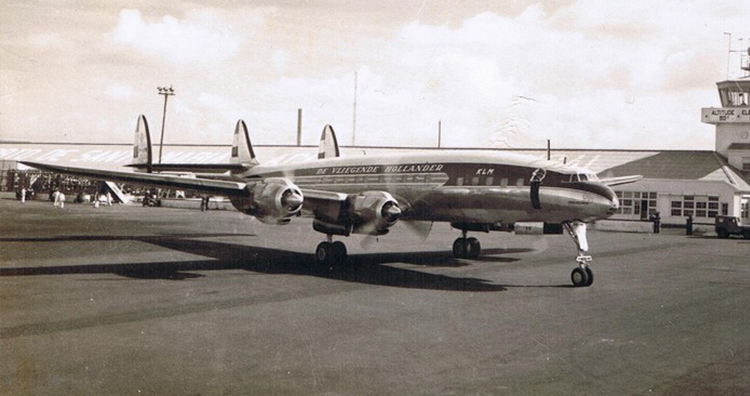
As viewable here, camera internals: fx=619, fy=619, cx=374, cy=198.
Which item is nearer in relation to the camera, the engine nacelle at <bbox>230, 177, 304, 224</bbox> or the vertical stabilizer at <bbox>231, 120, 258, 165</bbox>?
the engine nacelle at <bbox>230, 177, 304, 224</bbox>

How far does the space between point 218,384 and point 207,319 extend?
12.1 feet

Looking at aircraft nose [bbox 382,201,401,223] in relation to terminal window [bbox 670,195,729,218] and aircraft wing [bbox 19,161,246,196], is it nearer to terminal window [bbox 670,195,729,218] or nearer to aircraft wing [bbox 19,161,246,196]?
aircraft wing [bbox 19,161,246,196]

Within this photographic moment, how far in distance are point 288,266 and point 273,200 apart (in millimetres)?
2719

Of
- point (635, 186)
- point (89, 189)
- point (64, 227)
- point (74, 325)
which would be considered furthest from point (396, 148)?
point (74, 325)

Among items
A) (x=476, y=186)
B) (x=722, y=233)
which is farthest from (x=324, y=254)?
(x=722, y=233)

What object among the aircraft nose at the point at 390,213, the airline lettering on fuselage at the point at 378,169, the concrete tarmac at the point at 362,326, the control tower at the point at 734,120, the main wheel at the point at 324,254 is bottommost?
the concrete tarmac at the point at 362,326

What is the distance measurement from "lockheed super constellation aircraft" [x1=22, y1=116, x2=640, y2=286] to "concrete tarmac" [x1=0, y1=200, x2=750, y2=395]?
1.47m

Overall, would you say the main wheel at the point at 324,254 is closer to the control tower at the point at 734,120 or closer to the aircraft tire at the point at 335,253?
the aircraft tire at the point at 335,253

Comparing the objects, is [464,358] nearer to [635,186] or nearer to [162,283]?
[162,283]

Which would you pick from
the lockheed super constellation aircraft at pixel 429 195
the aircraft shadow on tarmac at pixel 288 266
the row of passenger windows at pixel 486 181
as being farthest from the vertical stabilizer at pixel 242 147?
the row of passenger windows at pixel 486 181

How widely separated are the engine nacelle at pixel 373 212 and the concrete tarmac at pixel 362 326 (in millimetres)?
1347

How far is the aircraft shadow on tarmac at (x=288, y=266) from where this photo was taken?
15711mm

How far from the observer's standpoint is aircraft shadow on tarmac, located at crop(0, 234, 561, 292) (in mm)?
15711

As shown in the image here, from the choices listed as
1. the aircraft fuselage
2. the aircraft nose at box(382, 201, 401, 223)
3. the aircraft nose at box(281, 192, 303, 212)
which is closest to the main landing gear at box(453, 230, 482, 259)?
the aircraft fuselage
